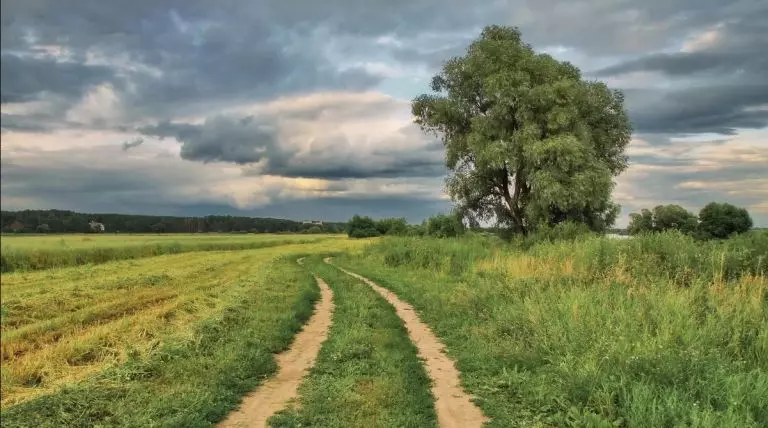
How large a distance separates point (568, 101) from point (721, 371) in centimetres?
3074

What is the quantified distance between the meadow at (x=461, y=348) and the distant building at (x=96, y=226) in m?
0.56

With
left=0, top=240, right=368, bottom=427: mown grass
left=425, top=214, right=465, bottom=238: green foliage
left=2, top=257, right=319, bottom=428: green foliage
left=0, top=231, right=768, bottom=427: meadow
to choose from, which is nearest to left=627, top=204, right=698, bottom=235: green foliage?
left=425, top=214, right=465, bottom=238: green foliage

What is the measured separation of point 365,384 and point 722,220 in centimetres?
5185

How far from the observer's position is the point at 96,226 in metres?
7.04

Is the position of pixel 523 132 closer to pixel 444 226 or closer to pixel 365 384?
pixel 444 226

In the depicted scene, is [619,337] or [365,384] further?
[619,337]

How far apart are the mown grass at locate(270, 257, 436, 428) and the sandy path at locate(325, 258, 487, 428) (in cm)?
16

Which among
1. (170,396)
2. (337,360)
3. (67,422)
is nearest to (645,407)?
(337,360)

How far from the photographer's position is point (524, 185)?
38156mm

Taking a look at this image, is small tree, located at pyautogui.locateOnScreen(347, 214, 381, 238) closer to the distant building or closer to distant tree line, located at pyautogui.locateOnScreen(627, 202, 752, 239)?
distant tree line, located at pyautogui.locateOnScreen(627, 202, 752, 239)

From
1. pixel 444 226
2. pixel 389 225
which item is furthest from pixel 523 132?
pixel 389 225

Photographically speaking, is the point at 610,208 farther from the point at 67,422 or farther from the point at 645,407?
the point at 67,422

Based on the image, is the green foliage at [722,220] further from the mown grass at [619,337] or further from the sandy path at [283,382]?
the sandy path at [283,382]

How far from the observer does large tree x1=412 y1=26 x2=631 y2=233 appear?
33.7 meters
